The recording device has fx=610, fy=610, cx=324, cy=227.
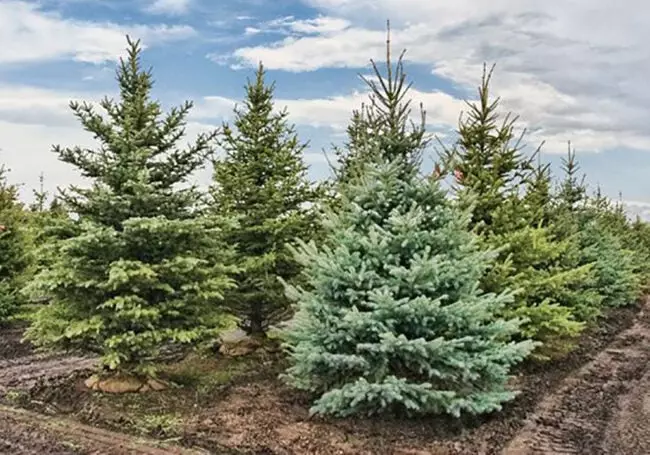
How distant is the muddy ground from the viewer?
5.44 meters

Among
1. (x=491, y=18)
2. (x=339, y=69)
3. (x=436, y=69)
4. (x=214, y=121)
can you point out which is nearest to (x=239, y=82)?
(x=214, y=121)

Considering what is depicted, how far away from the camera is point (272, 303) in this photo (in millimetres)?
9688

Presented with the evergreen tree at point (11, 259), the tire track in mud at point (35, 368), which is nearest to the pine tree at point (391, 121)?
the tire track in mud at point (35, 368)

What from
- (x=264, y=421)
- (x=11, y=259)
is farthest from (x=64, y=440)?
(x=11, y=259)

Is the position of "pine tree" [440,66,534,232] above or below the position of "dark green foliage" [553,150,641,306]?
above

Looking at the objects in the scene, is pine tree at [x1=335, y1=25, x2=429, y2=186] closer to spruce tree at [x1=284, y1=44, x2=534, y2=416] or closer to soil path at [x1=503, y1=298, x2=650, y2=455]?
spruce tree at [x1=284, y1=44, x2=534, y2=416]

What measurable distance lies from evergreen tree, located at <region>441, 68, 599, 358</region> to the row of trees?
3cm

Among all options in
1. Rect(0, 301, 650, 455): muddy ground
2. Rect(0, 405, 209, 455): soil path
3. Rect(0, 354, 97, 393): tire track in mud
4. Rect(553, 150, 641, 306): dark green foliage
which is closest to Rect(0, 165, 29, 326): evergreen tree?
Rect(0, 354, 97, 393): tire track in mud

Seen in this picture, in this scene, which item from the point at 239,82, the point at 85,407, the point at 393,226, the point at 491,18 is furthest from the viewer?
the point at 239,82

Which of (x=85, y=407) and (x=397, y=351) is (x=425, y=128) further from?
Result: (x=85, y=407)

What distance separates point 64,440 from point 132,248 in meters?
2.32

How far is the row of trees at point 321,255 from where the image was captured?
5.80 m

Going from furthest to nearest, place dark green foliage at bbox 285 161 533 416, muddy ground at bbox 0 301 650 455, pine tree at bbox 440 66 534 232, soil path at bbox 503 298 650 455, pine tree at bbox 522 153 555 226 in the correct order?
pine tree at bbox 522 153 555 226
pine tree at bbox 440 66 534 232
soil path at bbox 503 298 650 455
dark green foliage at bbox 285 161 533 416
muddy ground at bbox 0 301 650 455

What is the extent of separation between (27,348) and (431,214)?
807 centimetres
